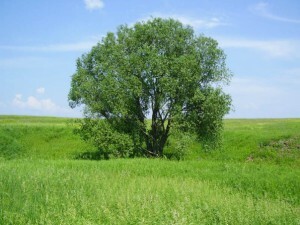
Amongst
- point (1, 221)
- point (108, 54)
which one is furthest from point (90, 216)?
point (108, 54)

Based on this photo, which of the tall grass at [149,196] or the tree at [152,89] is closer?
the tall grass at [149,196]

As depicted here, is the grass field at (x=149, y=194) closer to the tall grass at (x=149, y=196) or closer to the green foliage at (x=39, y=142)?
the tall grass at (x=149, y=196)

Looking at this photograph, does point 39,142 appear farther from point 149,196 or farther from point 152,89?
point 149,196

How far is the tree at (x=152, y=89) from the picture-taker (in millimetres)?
29031

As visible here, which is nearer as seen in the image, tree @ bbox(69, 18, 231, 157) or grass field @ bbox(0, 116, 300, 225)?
grass field @ bbox(0, 116, 300, 225)

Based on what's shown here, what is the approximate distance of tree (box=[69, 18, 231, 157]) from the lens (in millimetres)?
29031

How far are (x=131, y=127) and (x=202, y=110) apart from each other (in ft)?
19.4

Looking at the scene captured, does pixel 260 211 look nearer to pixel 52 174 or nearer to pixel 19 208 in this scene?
pixel 19 208

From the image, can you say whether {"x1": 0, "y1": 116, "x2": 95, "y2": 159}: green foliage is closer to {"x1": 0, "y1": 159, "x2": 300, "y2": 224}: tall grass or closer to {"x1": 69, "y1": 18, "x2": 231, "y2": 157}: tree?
{"x1": 69, "y1": 18, "x2": 231, "y2": 157}: tree

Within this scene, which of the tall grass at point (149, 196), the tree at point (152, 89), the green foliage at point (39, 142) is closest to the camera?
the tall grass at point (149, 196)

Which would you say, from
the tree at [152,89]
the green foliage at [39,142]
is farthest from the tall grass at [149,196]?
the green foliage at [39,142]

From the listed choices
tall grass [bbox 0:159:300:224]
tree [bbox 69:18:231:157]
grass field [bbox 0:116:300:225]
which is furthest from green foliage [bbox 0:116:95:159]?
tall grass [bbox 0:159:300:224]

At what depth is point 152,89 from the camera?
98.6ft

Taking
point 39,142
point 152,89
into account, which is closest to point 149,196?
point 152,89
